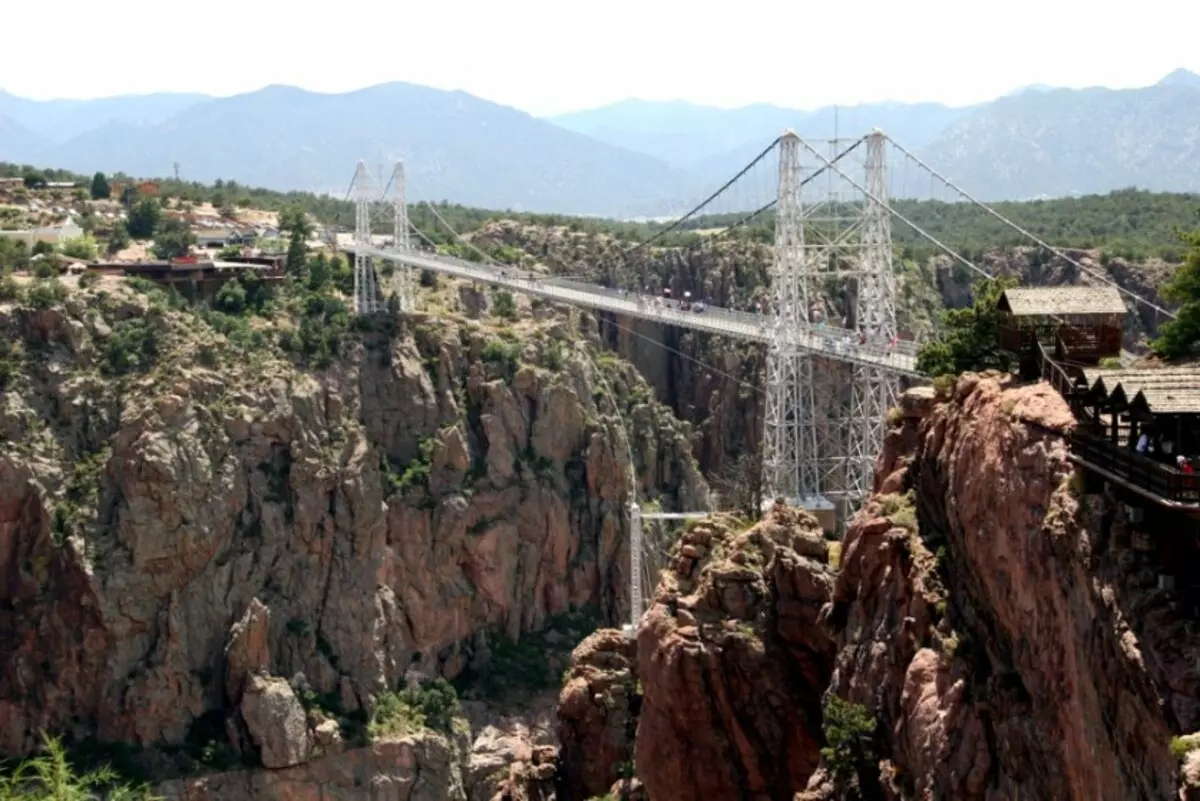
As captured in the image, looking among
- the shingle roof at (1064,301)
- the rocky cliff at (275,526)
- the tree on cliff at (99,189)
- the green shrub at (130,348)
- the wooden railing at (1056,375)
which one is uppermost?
the tree on cliff at (99,189)

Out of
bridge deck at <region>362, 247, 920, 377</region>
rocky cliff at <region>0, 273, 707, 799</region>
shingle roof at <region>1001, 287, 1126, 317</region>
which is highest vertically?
shingle roof at <region>1001, 287, 1126, 317</region>

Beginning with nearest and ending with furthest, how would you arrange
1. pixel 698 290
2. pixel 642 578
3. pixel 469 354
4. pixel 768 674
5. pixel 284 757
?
pixel 768 674 → pixel 284 757 → pixel 642 578 → pixel 469 354 → pixel 698 290

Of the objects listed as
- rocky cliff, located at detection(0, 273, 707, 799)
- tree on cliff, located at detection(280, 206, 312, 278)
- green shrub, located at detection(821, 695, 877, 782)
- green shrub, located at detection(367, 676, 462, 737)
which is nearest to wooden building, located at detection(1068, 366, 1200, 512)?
green shrub, located at detection(821, 695, 877, 782)

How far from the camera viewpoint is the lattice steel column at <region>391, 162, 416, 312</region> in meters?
76.3

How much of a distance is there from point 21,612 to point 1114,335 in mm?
43769

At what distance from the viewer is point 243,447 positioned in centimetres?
6456

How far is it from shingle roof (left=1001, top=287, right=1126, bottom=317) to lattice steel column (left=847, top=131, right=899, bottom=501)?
73.6 ft

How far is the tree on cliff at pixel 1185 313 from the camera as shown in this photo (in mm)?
27234

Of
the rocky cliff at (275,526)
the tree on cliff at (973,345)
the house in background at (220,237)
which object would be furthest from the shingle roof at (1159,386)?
the house in background at (220,237)

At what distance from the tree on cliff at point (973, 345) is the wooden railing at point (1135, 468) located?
681 cm

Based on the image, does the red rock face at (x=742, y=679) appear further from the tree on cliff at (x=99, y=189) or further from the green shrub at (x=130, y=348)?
the tree on cliff at (x=99, y=189)

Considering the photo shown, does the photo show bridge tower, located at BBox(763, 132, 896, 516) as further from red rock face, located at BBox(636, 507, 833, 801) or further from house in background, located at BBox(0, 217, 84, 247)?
house in background, located at BBox(0, 217, 84, 247)

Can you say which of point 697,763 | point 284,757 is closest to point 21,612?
point 284,757

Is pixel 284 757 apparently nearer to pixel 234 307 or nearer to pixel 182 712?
pixel 182 712
